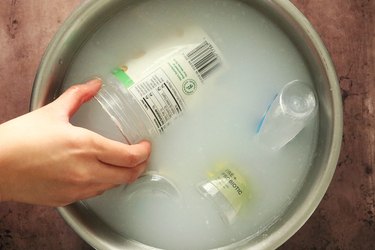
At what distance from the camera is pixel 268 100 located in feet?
2.72

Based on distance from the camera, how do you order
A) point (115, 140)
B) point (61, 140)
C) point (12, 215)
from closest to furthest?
point (61, 140)
point (115, 140)
point (12, 215)

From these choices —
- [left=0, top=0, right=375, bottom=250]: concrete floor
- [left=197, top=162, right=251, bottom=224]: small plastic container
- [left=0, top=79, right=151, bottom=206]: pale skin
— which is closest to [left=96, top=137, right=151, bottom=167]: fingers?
[left=0, top=79, right=151, bottom=206]: pale skin

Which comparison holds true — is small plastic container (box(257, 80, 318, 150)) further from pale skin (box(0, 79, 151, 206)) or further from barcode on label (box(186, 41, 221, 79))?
pale skin (box(0, 79, 151, 206))

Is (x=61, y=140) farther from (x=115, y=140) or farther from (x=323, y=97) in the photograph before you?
(x=323, y=97)

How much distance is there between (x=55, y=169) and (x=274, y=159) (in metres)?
0.36

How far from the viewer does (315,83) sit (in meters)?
0.83

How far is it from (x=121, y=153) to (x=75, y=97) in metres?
0.11

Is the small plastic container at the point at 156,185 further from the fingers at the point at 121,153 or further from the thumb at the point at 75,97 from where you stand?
the thumb at the point at 75,97

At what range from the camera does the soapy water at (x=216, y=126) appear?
2.70 ft

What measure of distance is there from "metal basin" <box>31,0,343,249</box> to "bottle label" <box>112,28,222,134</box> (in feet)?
0.33

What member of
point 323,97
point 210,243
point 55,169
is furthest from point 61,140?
point 323,97

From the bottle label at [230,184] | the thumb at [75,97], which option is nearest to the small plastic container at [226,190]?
the bottle label at [230,184]

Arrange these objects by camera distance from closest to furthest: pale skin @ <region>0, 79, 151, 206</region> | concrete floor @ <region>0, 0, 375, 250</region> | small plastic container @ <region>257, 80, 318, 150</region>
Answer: pale skin @ <region>0, 79, 151, 206</region>, small plastic container @ <region>257, 80, 318, 150</region>, concrete floor @ <region>0, 0, 375, 250</region>

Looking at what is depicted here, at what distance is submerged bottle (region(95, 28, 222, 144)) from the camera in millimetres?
753
